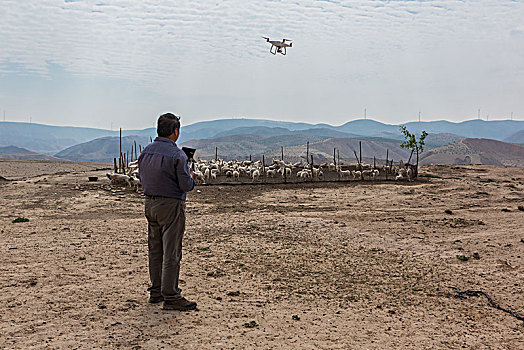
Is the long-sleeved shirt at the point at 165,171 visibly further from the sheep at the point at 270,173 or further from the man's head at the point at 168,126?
the sheep at the point at 270,173

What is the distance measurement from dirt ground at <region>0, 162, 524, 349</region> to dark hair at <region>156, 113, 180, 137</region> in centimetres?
210

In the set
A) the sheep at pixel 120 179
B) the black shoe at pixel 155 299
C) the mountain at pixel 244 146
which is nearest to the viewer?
the black shoe at pixel 155 299

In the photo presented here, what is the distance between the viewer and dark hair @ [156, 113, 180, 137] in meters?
5.11

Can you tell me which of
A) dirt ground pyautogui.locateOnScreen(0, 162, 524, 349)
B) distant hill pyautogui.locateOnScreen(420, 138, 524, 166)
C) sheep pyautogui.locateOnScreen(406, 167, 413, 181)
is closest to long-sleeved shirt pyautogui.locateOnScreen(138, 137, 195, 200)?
dirt ground pyautogui.locateOnScreen(0, 162, 524, 349)

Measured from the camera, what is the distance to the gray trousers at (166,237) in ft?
16.3

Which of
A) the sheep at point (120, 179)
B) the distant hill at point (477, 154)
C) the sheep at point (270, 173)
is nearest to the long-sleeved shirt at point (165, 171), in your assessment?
the sheep at point (120, 179)

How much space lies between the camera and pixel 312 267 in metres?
7.74

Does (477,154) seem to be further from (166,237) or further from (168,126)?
(166,237)

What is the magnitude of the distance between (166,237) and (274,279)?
2564mm

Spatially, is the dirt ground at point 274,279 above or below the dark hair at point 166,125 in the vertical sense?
below

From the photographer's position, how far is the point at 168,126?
5.11 m

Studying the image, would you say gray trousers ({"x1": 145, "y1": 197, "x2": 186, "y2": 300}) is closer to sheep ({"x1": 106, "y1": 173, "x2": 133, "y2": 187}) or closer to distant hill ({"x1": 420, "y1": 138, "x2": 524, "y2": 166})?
sheep ({"x1": 106, "y1": 173, "x2": 133, "y2": 187})

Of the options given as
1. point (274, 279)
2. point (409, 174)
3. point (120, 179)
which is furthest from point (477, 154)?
point (274, 279)

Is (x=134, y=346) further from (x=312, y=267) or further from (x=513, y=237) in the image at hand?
(x=513, y=237)
